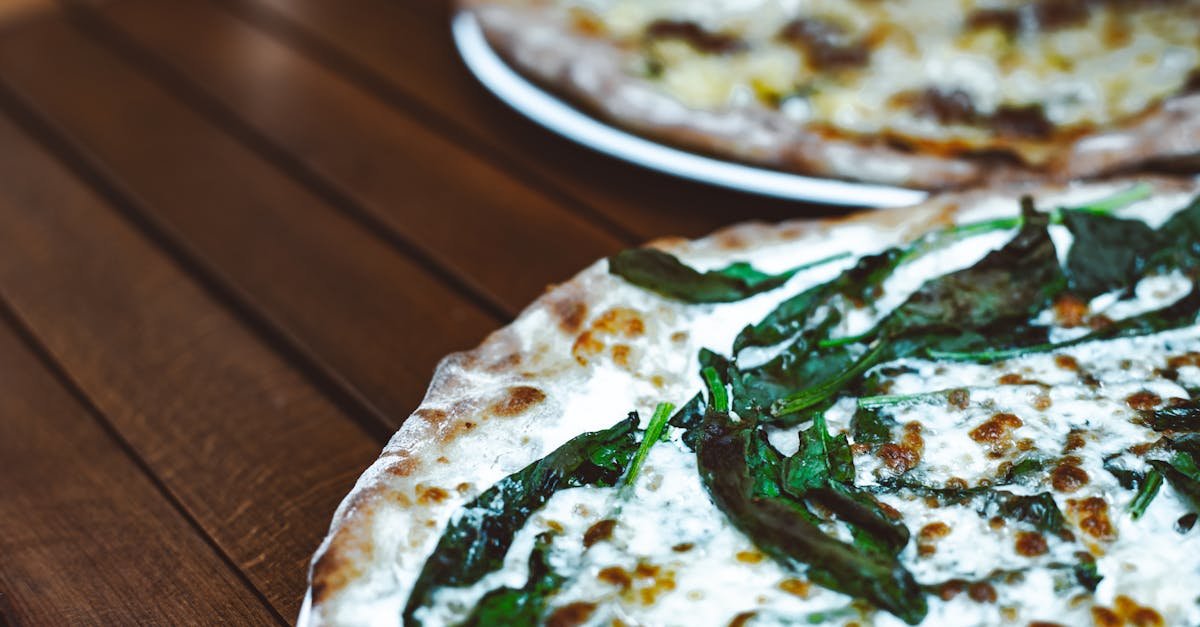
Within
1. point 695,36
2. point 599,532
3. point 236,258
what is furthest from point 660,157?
point 599,532

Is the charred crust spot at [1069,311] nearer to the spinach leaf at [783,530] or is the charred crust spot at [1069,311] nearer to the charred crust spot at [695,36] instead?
the spinach leaf at [783,530]

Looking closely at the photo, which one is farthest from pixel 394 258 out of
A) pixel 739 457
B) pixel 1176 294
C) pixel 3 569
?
pixel 1176 294

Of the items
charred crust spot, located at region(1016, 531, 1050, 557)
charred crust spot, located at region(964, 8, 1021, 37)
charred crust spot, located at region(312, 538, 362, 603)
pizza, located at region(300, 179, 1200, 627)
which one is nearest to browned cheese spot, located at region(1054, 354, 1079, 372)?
pizza, located at region(300, 179, 1200, 627)

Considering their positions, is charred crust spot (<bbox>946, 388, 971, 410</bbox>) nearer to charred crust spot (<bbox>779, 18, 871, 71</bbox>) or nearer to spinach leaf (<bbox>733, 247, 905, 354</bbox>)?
spinach leaf (<bbox>733, 247, 905, 354</bbox>)

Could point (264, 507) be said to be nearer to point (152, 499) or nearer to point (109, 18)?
point (152, 499)

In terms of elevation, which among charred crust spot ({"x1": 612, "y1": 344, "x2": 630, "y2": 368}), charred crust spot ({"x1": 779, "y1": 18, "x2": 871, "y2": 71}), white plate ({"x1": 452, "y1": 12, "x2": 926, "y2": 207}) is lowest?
charred crust spot ({"x1": 612, "y1": 344, "x2": 630, "y2": 368})

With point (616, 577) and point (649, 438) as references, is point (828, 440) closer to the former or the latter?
point (649, 438)
